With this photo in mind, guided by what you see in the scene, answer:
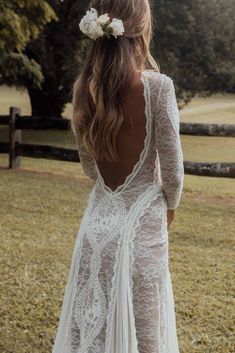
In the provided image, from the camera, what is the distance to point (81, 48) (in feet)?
71.7

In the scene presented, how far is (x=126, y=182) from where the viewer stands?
90.9 inches

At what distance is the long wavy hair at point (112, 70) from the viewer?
2184 millimetres

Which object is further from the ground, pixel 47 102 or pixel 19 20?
pixel 19 20

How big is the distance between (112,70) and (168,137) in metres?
0.32

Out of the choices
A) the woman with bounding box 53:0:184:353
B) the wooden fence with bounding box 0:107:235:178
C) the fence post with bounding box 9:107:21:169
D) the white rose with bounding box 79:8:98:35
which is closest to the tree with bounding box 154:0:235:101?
the wooden fence with bounding box 0:107:235:178

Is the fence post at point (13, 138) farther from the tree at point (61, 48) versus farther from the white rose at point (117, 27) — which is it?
the white rose at point (117, 27)

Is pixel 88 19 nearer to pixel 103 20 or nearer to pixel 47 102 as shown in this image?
pixel 103 20

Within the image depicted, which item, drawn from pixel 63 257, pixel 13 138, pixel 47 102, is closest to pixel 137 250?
pixel 63 257

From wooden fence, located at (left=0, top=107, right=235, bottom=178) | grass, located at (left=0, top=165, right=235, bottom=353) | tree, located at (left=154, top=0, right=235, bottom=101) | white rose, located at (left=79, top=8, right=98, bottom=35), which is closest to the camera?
white rose, located at (left=79, top=8, right=98, bottom=35)

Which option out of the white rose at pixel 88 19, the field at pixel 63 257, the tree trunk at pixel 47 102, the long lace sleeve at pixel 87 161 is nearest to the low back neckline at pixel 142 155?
the long lace sleeve at pixel 87 161

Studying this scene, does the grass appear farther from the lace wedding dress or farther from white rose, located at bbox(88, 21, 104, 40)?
white rose, located at bbox(88, 21, 104, 40)

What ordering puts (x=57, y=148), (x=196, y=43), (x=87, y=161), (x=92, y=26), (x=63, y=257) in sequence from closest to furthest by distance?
(x=92, y=26) < (x=87, y=161) < (x=63, y=257) < (x=57, y=148) < (x=196, y=43)

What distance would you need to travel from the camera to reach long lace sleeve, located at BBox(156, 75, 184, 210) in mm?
2178

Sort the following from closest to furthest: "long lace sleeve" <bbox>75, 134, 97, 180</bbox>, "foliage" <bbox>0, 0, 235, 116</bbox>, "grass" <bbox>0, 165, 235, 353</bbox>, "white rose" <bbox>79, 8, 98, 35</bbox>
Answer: "white rose" <bbox>79, 8, 98, 35</bbox> → "long lace sleeve" <bbox>75, 134, 97, 180</bbox> → "grass" <bbox>0, 165, 235, 353</bbox> → "foliage" <bbox>0, 0, 235, 116</bbox>
